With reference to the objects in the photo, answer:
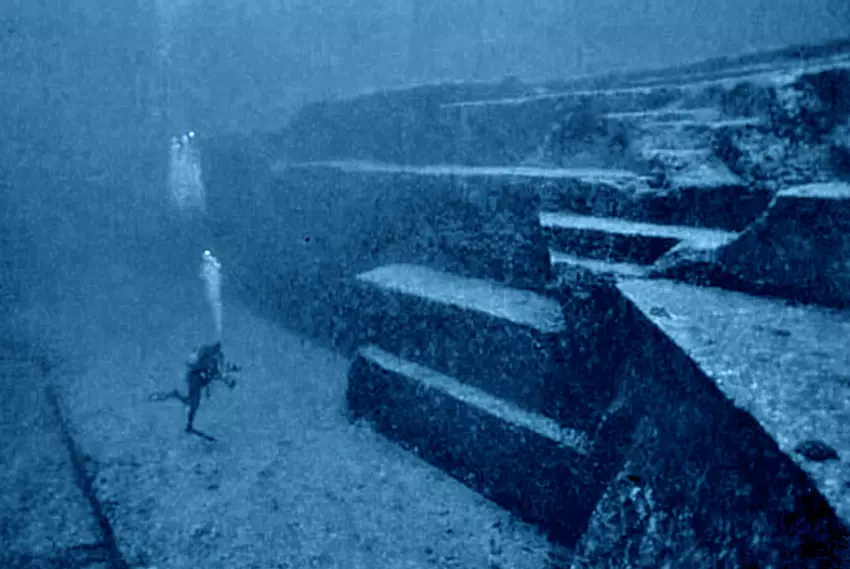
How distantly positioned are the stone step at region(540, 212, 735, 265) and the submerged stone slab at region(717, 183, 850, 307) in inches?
12.8

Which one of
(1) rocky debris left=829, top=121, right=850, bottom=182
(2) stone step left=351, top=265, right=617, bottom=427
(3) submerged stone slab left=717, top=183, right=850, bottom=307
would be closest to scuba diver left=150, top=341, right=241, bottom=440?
(2) stone step left=351, top=265, right=617, bottom=427

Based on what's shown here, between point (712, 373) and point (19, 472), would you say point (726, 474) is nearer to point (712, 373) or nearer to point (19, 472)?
point (712, 373)

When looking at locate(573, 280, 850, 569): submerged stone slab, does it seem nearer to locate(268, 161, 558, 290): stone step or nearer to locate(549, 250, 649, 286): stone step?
locate(549, 250, 649, 286): stone step

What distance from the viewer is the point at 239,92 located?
19.2 meters

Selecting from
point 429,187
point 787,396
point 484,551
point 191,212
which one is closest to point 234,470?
point 484,551

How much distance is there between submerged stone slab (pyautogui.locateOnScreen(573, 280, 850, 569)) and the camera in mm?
2039

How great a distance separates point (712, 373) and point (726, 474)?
17.4 inches

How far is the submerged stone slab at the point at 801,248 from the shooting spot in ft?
12.1

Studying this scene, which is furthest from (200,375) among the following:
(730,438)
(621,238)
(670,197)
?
(730,438)

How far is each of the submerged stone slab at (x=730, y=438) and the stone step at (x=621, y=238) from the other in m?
0.68

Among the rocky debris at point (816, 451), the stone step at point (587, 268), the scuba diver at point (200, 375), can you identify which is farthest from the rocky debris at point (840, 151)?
the scuba diver at point (200, 375)

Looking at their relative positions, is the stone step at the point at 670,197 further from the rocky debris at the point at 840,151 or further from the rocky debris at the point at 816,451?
the rocky debris at the point at 816,451

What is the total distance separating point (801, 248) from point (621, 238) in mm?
1244

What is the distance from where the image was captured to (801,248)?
12.6ft
